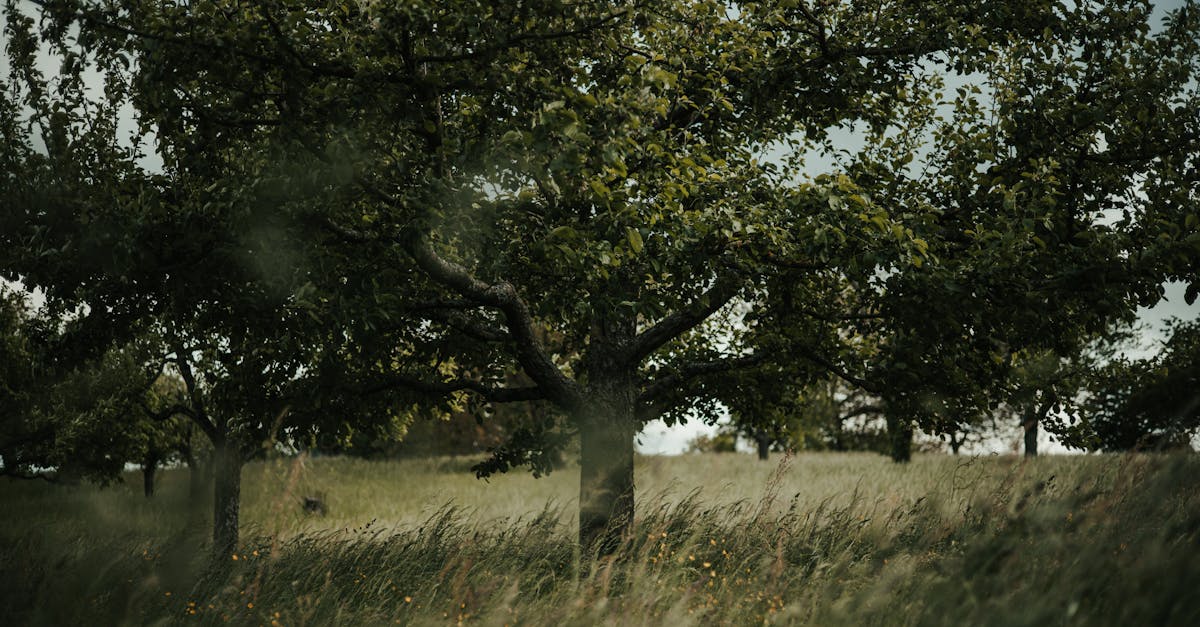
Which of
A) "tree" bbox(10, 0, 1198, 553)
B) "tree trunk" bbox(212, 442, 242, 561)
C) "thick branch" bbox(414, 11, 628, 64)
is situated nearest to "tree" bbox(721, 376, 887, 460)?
"tree" bbox(10, 0, 1198, 553)

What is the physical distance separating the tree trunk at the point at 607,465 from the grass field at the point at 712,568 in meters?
0.32

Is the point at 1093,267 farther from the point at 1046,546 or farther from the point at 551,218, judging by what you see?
the point at 551,218

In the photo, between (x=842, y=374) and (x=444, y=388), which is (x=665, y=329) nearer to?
(x=842, y=374)

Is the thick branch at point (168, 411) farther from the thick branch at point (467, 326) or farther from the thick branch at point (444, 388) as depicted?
the thick branch at point (467, 326)

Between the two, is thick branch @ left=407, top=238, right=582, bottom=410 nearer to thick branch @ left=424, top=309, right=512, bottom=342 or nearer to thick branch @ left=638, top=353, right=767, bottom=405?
thick branch @ left=424, top=309, right=512, bottom=342

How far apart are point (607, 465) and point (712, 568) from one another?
5.41 ft

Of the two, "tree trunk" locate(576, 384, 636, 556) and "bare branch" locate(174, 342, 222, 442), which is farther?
"bare branch" locate(174, 342, 222, 442)

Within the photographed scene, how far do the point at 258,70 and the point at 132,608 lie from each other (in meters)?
4.34

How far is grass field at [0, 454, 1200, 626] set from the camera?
507 cm

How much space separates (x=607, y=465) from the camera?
8.72m

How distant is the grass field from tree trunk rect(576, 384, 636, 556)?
1.06 ft

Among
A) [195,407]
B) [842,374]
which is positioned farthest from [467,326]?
[195,407]

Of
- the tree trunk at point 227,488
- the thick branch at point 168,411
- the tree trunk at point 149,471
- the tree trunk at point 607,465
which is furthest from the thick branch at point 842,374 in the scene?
the tree trunk at point 149,471

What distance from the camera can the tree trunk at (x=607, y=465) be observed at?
855cm
